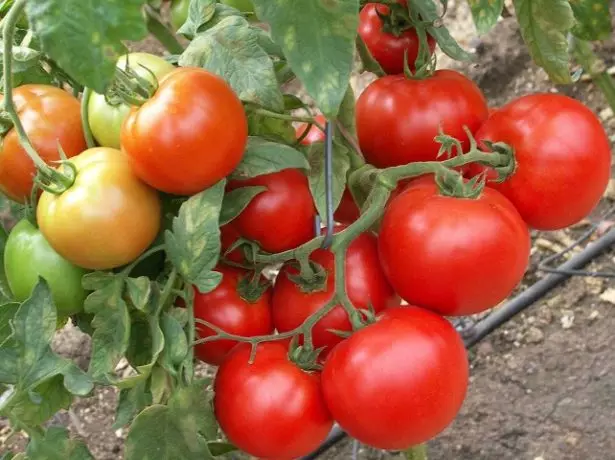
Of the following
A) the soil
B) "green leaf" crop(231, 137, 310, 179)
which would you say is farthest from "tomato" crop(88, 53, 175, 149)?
the soil

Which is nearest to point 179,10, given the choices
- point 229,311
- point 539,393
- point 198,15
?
point 198,15

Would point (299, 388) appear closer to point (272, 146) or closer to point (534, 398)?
point (272, 146)

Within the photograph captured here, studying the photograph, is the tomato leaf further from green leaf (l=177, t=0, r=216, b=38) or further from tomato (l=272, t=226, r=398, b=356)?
tomato (l=272, t=226, r=398, b=356)

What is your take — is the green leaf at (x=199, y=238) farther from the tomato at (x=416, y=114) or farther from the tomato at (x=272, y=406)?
the tomato at (x=416, y=114)

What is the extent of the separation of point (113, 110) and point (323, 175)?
19 centimetres

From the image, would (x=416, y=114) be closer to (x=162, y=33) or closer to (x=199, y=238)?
(x=199, y=238)

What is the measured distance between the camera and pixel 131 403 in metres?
0.73

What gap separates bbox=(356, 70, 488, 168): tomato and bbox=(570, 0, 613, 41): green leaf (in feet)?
1.00

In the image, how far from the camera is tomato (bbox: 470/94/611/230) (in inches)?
28.2

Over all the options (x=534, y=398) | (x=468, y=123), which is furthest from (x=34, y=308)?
(x=534, y=398)

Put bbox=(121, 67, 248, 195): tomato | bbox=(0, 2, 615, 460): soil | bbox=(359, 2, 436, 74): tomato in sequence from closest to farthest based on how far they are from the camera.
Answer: bbox=(121, 67, 248, 195): tomato → bbox=(359, 2, 436, 74): tomato → bbox=(0, 2, 615, 460): soil

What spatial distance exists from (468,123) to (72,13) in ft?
1.39

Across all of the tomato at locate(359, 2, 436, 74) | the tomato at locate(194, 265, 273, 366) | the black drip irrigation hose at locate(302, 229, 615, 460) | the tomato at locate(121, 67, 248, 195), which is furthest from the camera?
the black drip irrigation hose at locate(302, 229, 615, 460)

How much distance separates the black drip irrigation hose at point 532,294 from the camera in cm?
163
